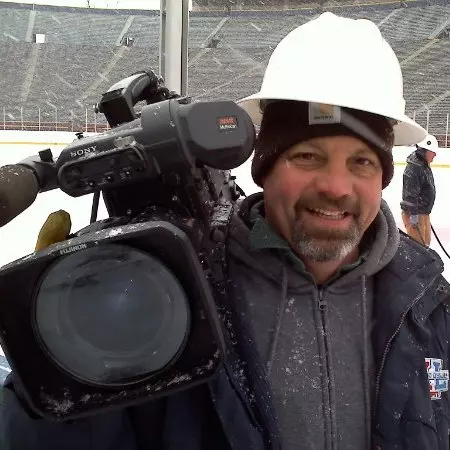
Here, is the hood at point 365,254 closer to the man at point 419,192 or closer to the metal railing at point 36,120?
the man at point 419,192

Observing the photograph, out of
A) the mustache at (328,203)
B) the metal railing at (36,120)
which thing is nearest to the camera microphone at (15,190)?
the mustache at (328,203)

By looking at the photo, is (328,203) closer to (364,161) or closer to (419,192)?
(364,161)

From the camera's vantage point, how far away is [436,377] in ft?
2.37

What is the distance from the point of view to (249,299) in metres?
0.75

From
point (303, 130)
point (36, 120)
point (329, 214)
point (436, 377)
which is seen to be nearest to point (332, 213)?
point (329, 214)

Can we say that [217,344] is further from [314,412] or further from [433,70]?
[433,70]

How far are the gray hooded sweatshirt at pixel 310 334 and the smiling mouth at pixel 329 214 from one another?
61 millimetres

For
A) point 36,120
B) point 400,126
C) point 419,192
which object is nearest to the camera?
point 400,126

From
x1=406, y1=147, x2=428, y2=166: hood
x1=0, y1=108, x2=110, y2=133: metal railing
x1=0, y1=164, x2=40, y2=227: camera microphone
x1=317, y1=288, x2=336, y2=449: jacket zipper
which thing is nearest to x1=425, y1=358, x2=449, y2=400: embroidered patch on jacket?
x1=317, y1=288, x2=336, y2=449: jacket zipper

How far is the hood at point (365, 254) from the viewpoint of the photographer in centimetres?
77

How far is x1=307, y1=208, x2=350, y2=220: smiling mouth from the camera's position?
2.46ft

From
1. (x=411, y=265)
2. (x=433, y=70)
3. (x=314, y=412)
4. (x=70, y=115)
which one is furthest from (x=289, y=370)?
(x=433, y=70)

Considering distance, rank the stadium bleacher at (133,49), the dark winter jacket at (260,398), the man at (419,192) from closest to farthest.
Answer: the dark winter jacket at (260,398) → the stadium bleacher at (133,49) → the man at (419,192)

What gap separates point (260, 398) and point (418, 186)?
429cm
